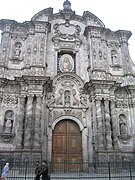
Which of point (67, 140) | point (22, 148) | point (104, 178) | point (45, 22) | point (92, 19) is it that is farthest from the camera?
point (92, 19)

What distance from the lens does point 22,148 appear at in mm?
13031

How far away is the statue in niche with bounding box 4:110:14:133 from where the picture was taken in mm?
13665

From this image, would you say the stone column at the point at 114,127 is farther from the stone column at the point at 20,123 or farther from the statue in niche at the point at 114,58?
the stone column at the point at 20,123

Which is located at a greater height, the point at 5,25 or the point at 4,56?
the point at 5,25

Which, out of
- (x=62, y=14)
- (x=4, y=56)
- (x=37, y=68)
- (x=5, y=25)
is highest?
(x=62, y=14)

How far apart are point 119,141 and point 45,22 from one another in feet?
33.0

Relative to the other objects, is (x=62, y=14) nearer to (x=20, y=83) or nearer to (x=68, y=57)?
(x=68, y=57)

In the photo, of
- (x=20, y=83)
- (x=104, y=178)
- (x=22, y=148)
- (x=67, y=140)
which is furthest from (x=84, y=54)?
(x=104, y=178)

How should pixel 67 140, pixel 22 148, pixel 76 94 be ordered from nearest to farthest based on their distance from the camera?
pixel 22 148
pixel 67 140
pixel 76 94

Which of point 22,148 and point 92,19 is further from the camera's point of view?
point 92,19

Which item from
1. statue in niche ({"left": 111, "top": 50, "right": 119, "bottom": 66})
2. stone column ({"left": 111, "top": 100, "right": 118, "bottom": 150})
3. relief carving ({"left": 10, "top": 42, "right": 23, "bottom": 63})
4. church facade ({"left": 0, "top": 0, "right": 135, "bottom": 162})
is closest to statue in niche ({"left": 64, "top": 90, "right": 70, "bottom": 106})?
church facade ({"left": 0, "top": 0, "right": 135, "bottom": 162})

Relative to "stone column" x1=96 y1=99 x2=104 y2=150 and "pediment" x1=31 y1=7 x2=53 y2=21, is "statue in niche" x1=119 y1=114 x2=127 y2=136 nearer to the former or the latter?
"stone column" x1=96 y1=99 x2=104 y2=150

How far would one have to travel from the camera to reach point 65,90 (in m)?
15.4

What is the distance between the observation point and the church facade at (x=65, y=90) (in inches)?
536
